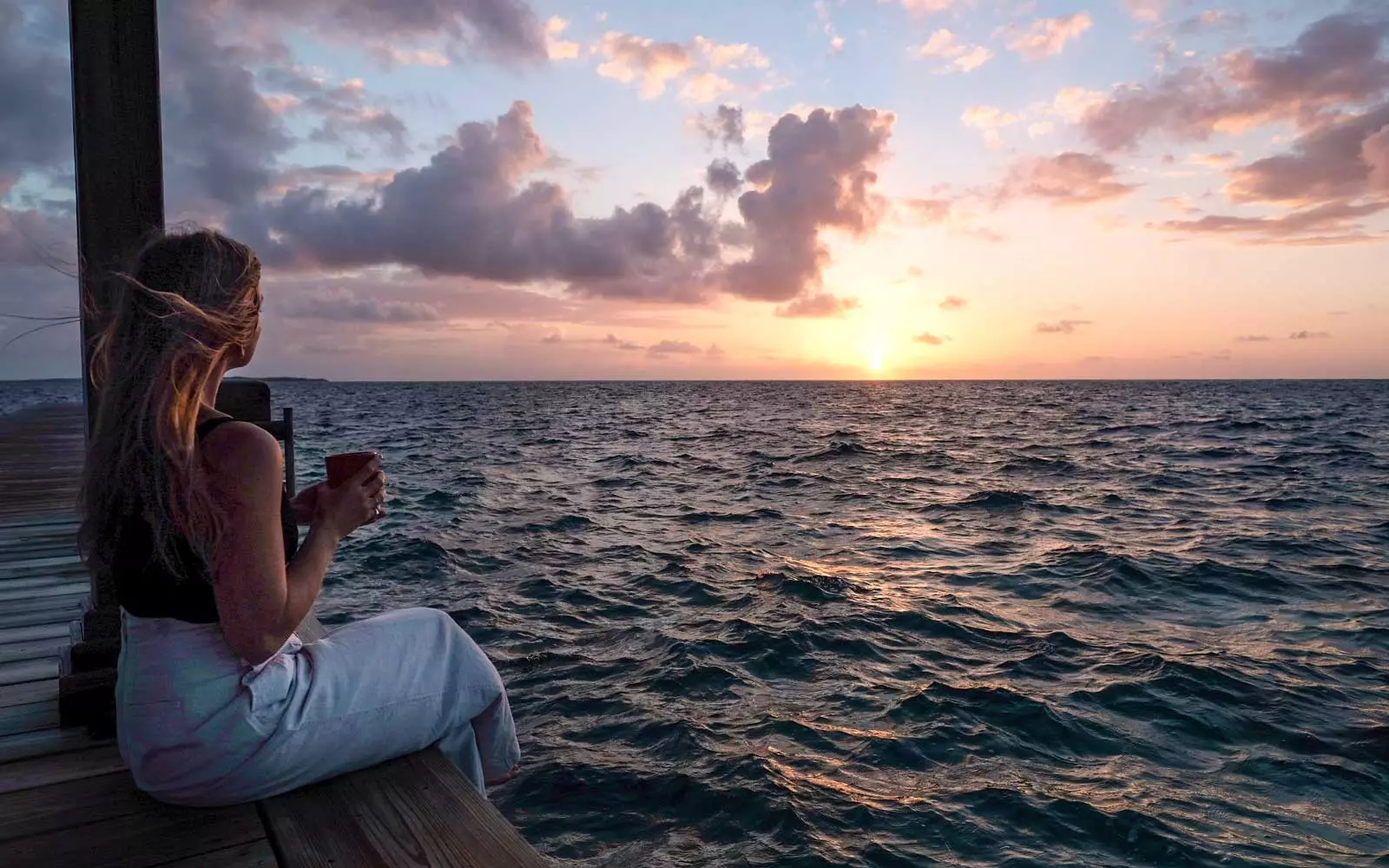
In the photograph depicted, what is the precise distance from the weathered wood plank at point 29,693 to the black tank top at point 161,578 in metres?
1.92

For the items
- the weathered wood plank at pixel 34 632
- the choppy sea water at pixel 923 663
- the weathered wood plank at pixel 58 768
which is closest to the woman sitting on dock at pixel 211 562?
the weathered wood plank at pixel 58 768

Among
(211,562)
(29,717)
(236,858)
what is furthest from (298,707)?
(29,717)

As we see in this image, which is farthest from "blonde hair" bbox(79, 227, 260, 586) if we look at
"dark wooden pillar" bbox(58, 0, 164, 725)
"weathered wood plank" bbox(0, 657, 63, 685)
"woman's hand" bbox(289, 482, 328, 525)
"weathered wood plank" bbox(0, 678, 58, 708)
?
"weathered wood plank" bbox(0, 657, 63, 685)

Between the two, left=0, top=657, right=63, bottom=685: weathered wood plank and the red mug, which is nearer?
the red mug

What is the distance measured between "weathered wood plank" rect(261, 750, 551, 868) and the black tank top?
25.9 inches

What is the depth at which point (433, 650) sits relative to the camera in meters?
2.48

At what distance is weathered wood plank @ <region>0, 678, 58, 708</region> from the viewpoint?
11.2 feet

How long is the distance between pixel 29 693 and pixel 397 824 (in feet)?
7.96

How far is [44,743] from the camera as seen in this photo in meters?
3.00

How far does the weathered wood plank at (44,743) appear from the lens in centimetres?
291

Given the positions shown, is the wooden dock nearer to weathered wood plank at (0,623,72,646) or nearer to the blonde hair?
the blonde hair

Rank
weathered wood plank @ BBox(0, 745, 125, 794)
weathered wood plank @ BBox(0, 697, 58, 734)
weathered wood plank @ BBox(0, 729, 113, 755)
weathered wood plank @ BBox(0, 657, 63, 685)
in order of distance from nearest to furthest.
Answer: weathered wood plank @ BBox(0, 745, 125, 794)
weathered wood plank @ BBox(0, 729, 113, 755)
weathered wood plank @ BBox(0, 697, 58, 734)
weathered wood plank @ BBox(0, 657, 63, 685)

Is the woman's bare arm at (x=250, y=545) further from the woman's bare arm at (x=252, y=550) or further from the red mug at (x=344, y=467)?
the red mug at (x=344, y=467)

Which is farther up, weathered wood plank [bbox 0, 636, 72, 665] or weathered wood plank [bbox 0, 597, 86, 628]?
weathered wood plank [bbox 0, 636, 72, 665]
